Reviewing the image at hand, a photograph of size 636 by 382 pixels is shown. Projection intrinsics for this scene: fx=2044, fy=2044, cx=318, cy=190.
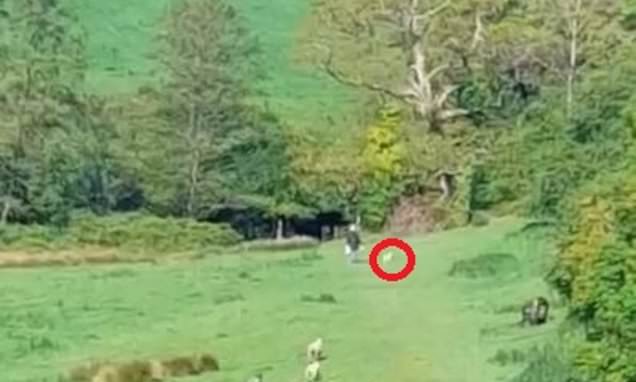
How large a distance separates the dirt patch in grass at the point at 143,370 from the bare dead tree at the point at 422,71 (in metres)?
27.9

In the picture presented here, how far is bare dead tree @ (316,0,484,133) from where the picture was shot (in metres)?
55.1

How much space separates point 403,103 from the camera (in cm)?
5556

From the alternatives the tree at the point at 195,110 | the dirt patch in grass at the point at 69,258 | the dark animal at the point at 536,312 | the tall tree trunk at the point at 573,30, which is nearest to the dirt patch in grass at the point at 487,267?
the dark animal at the point at 536,312

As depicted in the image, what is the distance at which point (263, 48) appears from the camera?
6519 centimetres

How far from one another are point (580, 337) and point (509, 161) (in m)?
25.8

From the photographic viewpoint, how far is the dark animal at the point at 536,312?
28.8 metres

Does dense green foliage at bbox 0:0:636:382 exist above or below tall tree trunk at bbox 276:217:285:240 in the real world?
above

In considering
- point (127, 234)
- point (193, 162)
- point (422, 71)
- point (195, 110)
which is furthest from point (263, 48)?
point (127, 234)

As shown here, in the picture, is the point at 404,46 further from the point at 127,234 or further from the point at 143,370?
the point at 143,370

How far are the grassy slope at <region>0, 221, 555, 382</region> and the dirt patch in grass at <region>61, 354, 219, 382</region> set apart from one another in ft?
1.29

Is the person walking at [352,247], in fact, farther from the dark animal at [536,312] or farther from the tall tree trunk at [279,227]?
the dark animal at [536,312]

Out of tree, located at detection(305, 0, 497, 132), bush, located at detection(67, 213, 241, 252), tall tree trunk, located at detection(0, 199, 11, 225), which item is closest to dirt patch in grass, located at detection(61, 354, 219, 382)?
bush, located at detection(67, 213, 241, 252)

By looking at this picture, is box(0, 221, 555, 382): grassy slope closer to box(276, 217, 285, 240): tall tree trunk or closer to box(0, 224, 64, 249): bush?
box(0, 224, 64, 249): bush

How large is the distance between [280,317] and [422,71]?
24.3 meters
